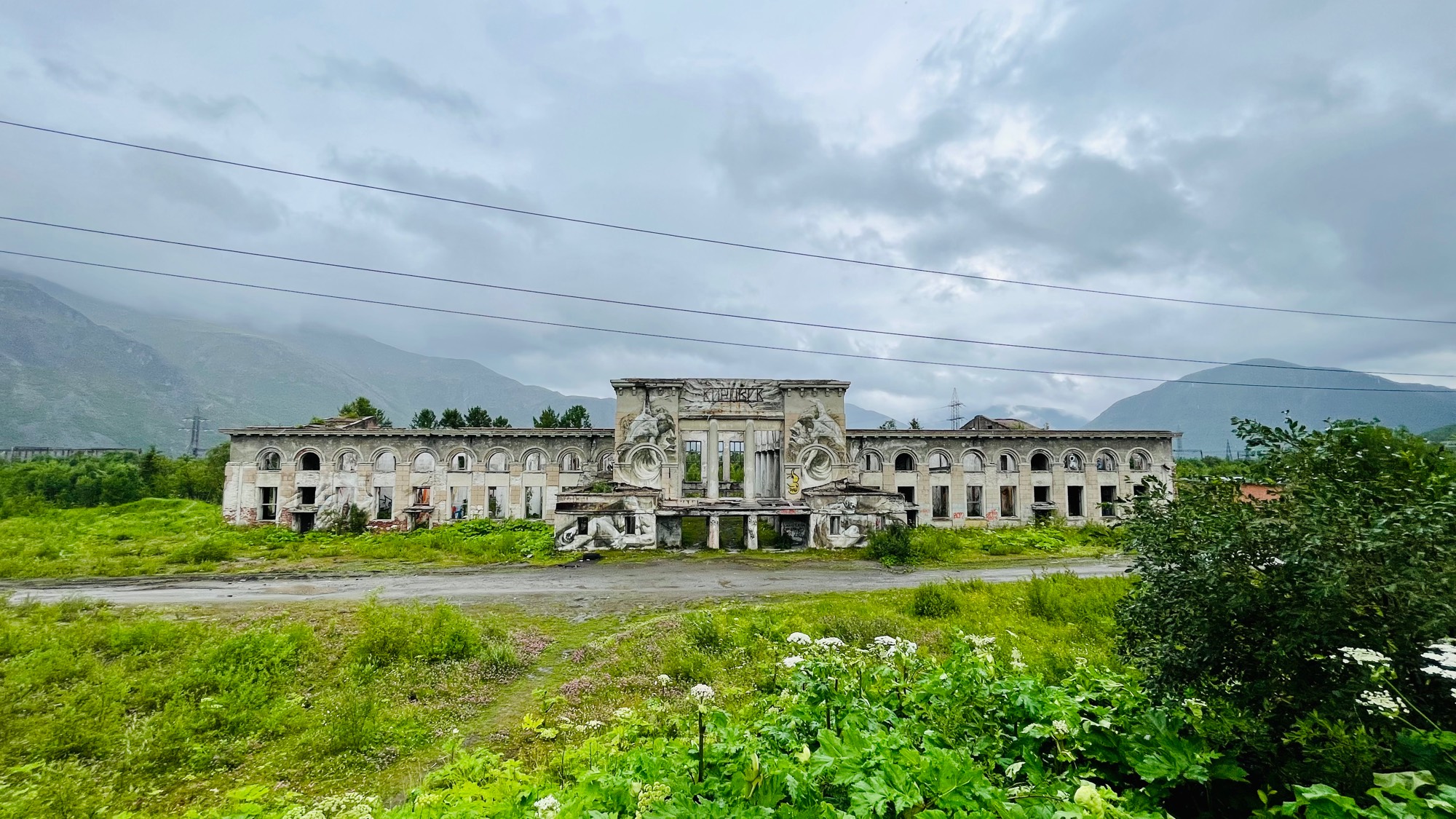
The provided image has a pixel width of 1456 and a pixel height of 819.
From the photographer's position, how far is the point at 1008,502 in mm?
33188

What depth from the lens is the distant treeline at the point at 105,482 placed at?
3553cm

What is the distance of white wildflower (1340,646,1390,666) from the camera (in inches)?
119

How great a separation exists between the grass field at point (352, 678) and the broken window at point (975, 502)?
20107 mm

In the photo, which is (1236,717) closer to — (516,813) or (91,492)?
(516,813)

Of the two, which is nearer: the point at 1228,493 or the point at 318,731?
the point at 1228,493

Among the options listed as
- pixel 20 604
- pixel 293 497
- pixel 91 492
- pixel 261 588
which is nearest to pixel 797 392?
pixel 261 588

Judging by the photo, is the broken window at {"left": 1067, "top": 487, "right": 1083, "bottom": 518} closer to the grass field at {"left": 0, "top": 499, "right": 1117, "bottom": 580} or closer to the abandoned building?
the abandoned building

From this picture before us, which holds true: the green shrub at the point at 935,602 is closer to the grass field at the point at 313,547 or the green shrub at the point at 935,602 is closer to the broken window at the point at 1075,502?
the grass field at the point at 313,547

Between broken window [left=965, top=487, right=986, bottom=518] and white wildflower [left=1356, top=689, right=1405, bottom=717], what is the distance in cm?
3161

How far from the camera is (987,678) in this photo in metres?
4.74

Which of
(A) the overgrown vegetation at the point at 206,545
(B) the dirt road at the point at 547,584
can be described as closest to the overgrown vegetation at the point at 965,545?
(B) the dirt road at the point at 547,584

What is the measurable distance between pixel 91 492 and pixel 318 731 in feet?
156

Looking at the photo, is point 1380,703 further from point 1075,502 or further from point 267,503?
point 267,503

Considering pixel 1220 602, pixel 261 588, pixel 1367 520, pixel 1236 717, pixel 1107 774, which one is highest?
pixel 1367 520
